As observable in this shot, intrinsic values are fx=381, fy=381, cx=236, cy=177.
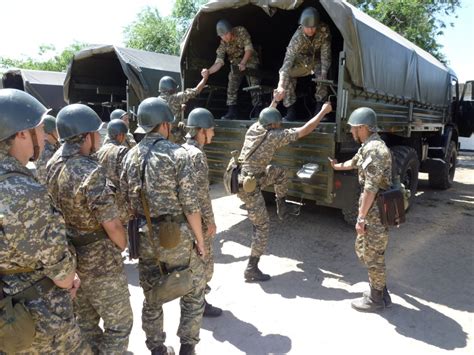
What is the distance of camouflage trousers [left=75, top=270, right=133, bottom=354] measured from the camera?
6.76 ft

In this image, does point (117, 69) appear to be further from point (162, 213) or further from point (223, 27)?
point (162, 213)

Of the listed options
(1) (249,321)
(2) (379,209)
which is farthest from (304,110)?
(1) (249,321)

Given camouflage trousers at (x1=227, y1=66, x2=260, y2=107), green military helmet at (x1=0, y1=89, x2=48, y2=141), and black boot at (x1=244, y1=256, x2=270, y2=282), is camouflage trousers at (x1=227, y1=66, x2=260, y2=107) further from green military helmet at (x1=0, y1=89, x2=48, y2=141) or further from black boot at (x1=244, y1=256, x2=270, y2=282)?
green military helmet at (x1=0, y1=89, x2=48, y2=141)

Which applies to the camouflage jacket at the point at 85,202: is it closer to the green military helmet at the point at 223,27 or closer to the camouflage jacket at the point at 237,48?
the green military helmet at the point at 223,27

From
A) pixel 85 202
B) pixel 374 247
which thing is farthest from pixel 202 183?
pixel 374 247

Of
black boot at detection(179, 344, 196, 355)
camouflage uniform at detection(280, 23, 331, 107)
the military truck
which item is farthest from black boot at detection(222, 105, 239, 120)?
black boot at detection(179, 344, 196, 355)

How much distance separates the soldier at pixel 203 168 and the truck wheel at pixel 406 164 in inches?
126

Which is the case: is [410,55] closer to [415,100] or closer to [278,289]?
[415,100]

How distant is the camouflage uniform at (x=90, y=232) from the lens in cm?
197

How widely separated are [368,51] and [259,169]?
197 centimetres

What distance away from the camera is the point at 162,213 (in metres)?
2.34

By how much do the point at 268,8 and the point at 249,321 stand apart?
3552mm

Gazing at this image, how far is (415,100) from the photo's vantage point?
20.1ft

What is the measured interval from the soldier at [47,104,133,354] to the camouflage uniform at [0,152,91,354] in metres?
0.35
